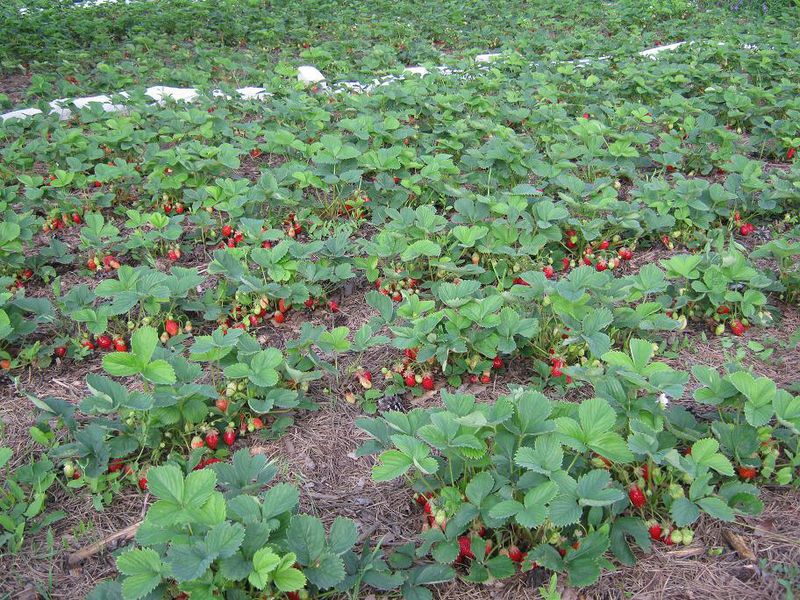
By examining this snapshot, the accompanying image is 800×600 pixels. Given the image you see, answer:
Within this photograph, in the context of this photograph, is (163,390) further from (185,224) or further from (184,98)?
(184,98)

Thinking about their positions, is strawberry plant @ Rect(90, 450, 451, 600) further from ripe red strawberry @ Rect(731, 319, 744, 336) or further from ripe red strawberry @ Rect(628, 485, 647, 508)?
ripe red strawberry @ Rect(731, 319, 744, 336)

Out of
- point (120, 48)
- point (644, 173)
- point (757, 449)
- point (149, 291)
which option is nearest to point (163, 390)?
point (149, 291)

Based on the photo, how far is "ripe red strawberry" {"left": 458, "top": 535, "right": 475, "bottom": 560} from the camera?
1.90m

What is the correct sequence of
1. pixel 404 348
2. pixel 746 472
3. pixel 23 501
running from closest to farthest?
1. pixel 746 472
2. pixel 23 501
3. pixel 404 348

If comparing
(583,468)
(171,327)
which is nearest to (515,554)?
(583,468)

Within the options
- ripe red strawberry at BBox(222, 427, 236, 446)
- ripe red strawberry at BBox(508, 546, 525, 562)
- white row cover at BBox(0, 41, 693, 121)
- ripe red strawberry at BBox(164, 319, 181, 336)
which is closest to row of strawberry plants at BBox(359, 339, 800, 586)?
ripe red strawberry at BBox(508, 546, 525, 562)

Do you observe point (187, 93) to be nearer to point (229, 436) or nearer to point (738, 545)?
point (229, 436)

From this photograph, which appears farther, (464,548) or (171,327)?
(171,327)

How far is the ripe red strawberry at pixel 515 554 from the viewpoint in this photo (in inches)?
74.0

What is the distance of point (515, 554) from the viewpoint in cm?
188

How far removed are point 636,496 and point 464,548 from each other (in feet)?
1.78

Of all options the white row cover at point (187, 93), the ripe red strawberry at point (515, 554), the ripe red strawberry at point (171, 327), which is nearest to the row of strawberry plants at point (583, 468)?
the ripe red strawberry at point (515, 554)

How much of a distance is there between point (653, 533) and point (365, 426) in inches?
36.5

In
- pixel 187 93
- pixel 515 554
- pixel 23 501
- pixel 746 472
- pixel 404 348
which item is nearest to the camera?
pixel 515 554
